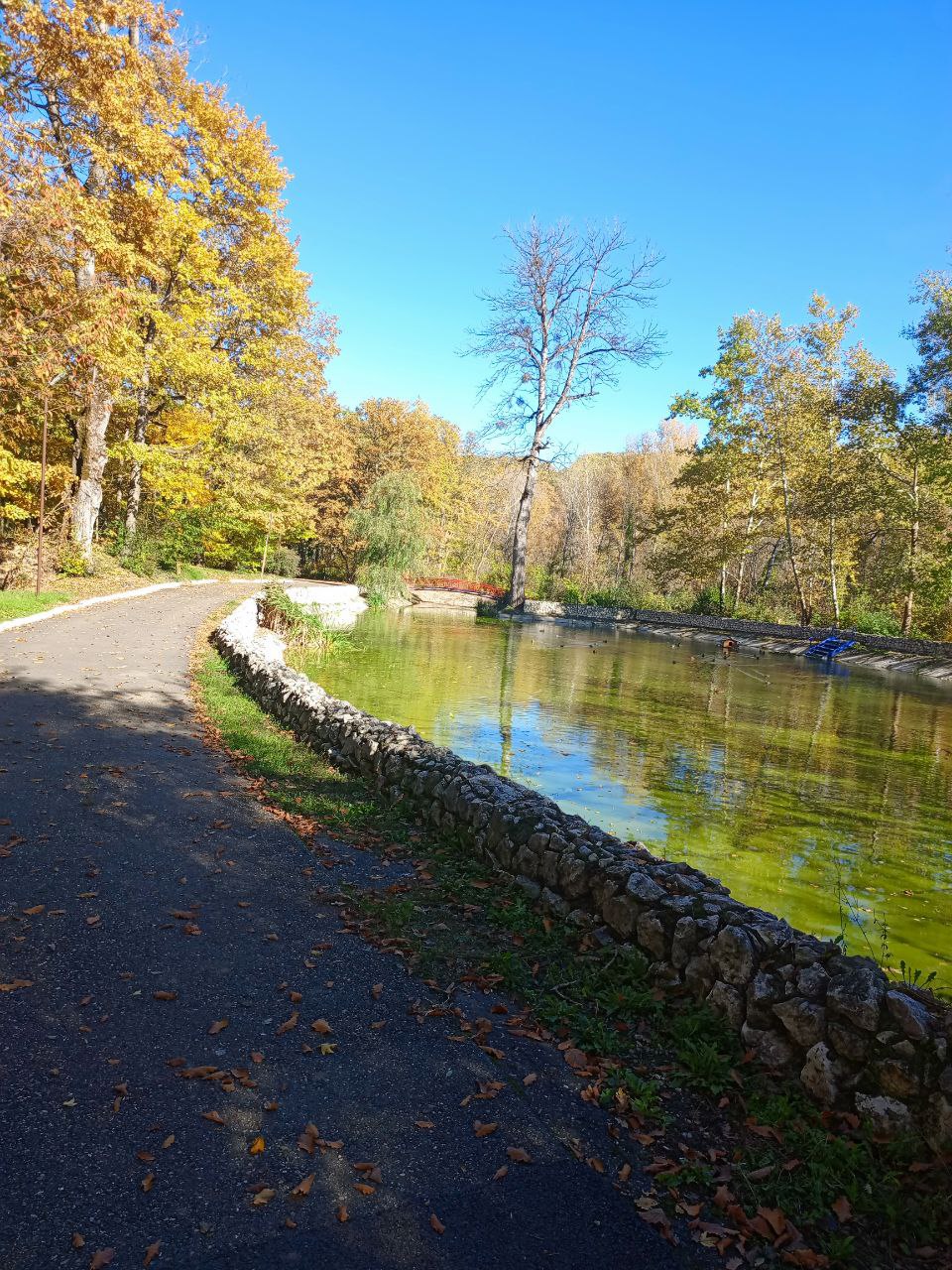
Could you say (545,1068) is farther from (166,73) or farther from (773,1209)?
(166,73)

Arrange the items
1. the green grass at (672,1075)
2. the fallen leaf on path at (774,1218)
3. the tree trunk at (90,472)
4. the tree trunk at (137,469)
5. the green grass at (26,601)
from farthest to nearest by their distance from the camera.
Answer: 1. the tree trunk at (137,469)
2. the tree trunk at (90,472)
3. the green grass at (26,601)
4. the green grass at (672,1075)
5. the fallen leaf on path at (774,1218)

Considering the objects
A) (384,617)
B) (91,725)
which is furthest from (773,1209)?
(384,617)

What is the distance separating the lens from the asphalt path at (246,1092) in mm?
2268

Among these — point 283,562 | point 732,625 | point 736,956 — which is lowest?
point 736,956

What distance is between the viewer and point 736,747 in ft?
35.7

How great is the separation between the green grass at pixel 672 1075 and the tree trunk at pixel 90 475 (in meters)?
18.0

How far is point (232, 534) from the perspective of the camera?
→ 34.8m

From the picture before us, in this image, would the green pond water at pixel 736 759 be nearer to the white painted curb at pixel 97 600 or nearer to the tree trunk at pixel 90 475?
the white painted curb at pixel 97 600

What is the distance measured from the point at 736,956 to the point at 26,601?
15356 millimetres

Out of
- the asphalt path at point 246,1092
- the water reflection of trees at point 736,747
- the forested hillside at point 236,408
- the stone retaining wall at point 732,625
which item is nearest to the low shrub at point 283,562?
the forested hillside at point 236,408

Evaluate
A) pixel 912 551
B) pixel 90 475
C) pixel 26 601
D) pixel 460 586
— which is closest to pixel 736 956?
pixel 26 601

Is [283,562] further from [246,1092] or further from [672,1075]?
[672,1075]

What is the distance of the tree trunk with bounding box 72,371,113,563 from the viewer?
776 inches

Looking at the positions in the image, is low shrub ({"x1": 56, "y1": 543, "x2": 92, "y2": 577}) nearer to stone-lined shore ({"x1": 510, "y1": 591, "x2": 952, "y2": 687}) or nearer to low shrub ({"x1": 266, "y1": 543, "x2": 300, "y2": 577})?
low shrub ({"x1": 266, "y1": 543, "x2": 300, "y2": 577})
